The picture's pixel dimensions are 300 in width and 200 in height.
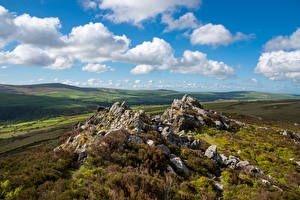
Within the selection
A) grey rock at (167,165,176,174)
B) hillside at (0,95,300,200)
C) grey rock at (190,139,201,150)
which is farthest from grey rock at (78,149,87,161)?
grey rock at (190,139,201,150)

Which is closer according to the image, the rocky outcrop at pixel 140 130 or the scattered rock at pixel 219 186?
the scattered rock at pixel 219 186

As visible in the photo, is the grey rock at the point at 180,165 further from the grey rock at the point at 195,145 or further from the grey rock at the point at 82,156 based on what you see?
the grey rock at the point at 195,145

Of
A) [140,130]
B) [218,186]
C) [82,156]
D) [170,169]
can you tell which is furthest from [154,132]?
[218,186]

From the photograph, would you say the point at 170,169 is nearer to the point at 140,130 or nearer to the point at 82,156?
the point at 82,156

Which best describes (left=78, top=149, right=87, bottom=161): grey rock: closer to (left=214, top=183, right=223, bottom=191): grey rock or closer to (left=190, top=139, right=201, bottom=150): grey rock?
(left=214, top=183, right=223, bottom=191): grey rock

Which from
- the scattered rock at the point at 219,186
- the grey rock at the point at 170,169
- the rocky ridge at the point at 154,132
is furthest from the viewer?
the rocky ridge at the point at 154,132

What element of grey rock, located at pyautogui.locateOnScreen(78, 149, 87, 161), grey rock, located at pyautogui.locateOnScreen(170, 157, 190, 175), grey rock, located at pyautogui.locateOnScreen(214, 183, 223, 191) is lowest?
grey rock, located at pyautogui.locateOnScreen(214, 183, 223, 191)

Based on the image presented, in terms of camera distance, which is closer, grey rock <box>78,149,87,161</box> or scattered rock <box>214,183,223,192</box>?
scattered rock <box>214,183,223,192</box>

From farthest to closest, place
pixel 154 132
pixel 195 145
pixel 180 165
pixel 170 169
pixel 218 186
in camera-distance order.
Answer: pixel 195 145 < pixel 154 132 < pixel 180 165 < pixel 170 169 < pixel 218 186

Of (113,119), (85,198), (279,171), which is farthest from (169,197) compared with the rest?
(113,119)

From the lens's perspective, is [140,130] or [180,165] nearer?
[180,165]

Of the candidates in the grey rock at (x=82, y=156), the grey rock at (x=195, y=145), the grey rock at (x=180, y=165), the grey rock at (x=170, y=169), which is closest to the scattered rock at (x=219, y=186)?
the grey rock at (x=180, y=165)

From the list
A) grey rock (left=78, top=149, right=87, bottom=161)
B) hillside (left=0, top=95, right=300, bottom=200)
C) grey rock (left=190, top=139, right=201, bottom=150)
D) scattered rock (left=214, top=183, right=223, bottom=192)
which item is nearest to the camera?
hillside (left=0, top=95, right=300, bottom=200)

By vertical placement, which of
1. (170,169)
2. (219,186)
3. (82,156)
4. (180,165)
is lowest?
(219,186)
